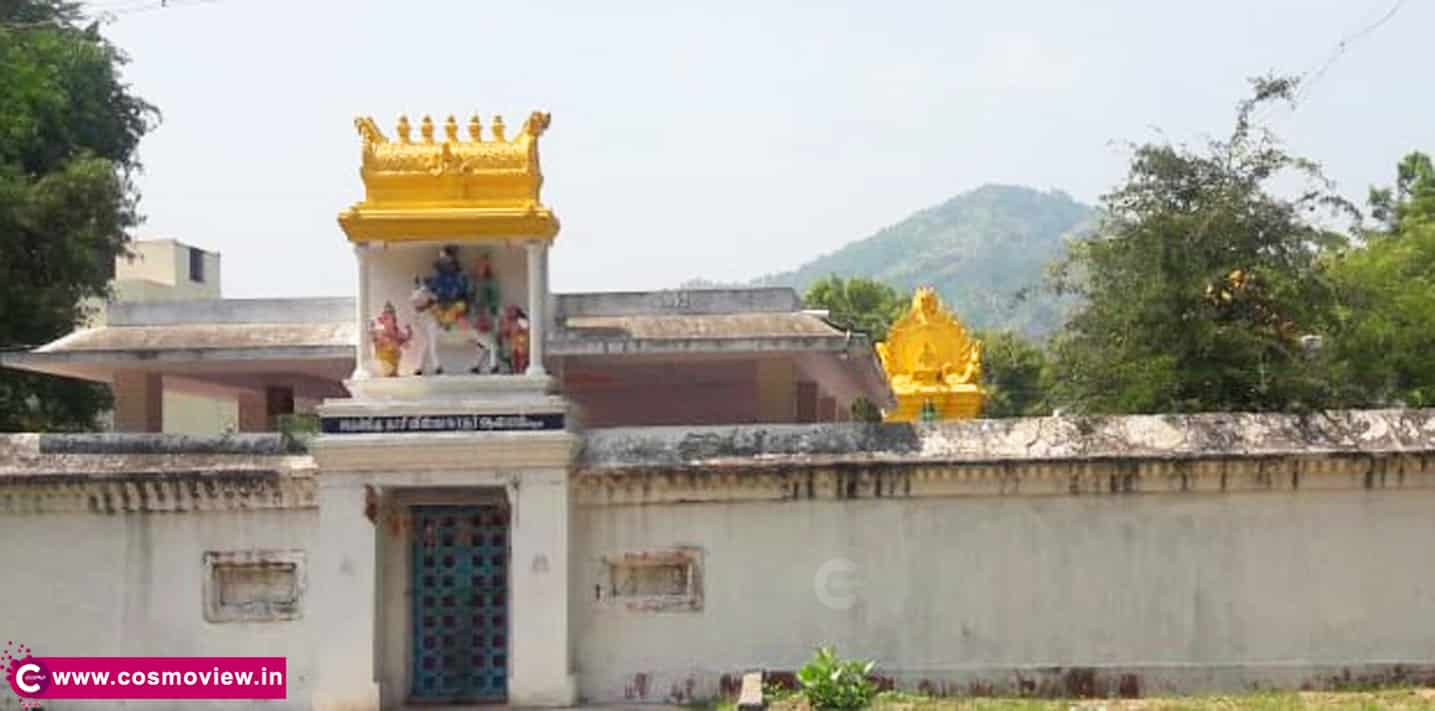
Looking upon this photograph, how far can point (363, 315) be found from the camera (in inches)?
710

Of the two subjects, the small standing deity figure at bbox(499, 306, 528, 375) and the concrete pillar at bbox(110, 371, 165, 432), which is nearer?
the small standing deity figure at bbox(499, 306, 528, 375)

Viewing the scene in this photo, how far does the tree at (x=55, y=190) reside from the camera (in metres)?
27.3

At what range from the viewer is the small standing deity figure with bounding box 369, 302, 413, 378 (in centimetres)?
1809

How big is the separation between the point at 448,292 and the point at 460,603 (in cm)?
306

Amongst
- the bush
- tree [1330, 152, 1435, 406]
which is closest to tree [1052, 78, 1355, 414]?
tree [1330, 152, 1435, 406]

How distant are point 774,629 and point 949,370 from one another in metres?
13.0

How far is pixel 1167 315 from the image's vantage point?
20.3 metres

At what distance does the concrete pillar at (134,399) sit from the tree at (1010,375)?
3444cm

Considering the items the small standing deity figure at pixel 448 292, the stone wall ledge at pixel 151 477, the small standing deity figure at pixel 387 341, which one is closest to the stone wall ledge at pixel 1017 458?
the small standing deity figure at pixel 448 292

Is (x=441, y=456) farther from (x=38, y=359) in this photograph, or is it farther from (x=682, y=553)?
(x=38, y=359)

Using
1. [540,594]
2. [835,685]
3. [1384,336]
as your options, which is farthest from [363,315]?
[1384,336]

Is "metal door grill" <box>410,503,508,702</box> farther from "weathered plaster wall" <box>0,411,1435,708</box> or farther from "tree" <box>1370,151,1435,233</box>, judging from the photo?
"tree" <box>1370,151,1435,233</box>

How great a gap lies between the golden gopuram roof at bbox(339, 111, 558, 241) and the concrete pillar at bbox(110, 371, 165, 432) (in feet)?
11.8

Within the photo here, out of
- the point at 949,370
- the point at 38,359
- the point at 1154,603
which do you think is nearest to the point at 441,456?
the point at 38,359
